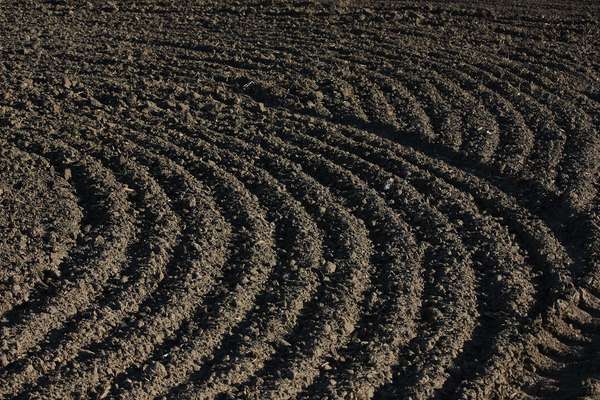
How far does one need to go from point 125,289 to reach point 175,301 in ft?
1.25

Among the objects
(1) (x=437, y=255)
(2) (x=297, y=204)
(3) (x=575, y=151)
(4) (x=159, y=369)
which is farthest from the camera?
(3) (x=575, y=151)

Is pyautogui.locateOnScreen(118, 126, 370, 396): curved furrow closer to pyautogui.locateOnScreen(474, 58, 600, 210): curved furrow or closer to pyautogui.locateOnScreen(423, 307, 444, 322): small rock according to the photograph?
pyautogui.locateOnScreen(423, 307, 444, 322): small rock

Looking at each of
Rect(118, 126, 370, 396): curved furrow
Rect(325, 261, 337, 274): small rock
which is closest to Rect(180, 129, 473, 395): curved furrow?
Rect(118, 126, 370, 396): curved furrow

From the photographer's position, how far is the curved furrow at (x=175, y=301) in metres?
5.69

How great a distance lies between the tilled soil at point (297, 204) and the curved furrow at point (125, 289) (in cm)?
2

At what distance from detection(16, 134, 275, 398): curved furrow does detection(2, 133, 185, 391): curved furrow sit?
0.10 m

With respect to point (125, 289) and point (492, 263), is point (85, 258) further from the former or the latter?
point (492, 263)

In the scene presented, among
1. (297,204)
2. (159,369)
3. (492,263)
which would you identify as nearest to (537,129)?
(492,263)

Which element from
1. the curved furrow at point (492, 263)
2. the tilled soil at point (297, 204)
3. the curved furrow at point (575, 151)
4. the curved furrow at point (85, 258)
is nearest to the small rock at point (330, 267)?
the tilled soil at point (297, 204)

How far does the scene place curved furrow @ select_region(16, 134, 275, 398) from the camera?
18.7ft

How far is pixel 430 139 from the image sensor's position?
859cm

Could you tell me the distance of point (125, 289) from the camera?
639cm

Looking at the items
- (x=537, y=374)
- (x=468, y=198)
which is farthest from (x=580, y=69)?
(x=537, y=374)

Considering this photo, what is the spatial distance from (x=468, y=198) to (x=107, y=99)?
12.0 feet
